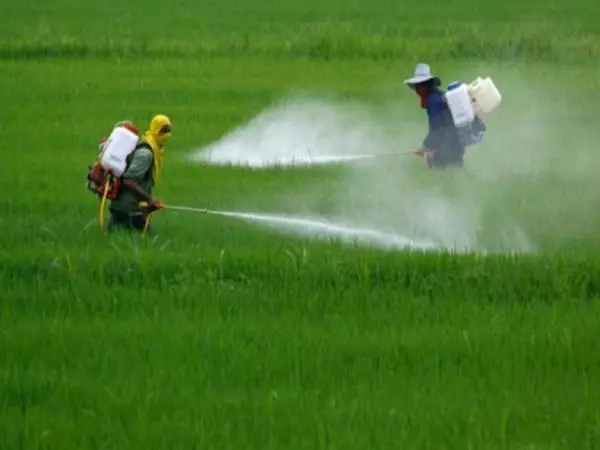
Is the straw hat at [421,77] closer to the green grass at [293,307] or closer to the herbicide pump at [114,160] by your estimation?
the green grass at [293,307]

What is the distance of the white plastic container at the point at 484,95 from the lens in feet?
40.4

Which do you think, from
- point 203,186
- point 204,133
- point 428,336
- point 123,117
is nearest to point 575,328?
point 428,336

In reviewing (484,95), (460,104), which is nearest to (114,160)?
(460,104)

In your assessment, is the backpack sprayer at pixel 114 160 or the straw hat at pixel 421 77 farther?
the straw hat at pixel 421 77

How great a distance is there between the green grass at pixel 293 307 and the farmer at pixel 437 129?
8.9 inches

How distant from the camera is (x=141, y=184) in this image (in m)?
9.83

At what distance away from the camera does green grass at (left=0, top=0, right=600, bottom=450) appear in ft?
20.3

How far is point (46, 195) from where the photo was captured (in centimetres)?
1127


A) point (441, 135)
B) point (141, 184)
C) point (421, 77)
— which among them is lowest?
point (141, 184)

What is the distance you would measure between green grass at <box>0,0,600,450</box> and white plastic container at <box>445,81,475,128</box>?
47 cm

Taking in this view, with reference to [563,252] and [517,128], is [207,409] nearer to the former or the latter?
[563,252]

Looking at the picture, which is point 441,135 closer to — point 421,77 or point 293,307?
point 421,77

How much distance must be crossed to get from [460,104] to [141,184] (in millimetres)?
3354

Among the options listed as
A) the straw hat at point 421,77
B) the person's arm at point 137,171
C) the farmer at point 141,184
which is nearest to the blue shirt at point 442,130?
the straw hat at point 421,77
